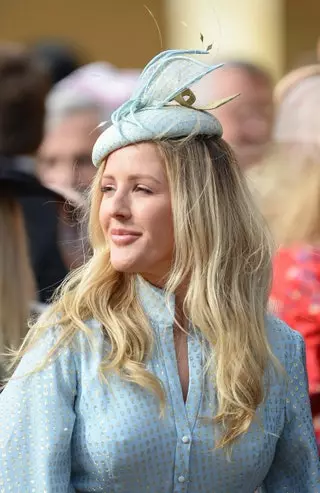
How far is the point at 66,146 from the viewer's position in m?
5.98

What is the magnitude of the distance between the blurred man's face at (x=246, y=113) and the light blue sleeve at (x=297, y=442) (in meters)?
2.59

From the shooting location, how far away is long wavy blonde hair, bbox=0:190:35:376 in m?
4.21

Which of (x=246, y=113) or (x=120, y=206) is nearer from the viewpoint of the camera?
(x=120, y=206)

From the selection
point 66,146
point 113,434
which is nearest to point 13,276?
point 113,434

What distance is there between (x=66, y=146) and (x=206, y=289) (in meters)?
2.79

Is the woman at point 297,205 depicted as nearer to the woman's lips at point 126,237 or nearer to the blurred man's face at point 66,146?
the blurred man's face at point 66,146

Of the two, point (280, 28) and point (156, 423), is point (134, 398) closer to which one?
point (156, 423)

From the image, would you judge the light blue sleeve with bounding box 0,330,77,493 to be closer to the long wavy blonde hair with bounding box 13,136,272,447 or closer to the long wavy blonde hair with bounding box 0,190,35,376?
the long wavy blonde hair with bounding box 13,136,272,447

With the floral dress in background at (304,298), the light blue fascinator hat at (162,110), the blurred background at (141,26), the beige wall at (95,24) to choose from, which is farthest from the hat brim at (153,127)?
the beige wall at (95,24)

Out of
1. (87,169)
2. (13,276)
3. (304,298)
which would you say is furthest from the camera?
(87,169)

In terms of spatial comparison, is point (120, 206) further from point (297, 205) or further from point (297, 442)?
point (297, 205)

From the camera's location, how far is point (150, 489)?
312 cm

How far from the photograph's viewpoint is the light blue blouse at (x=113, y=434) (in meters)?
3.07

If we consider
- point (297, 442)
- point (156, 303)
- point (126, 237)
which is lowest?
point (297, 442)
